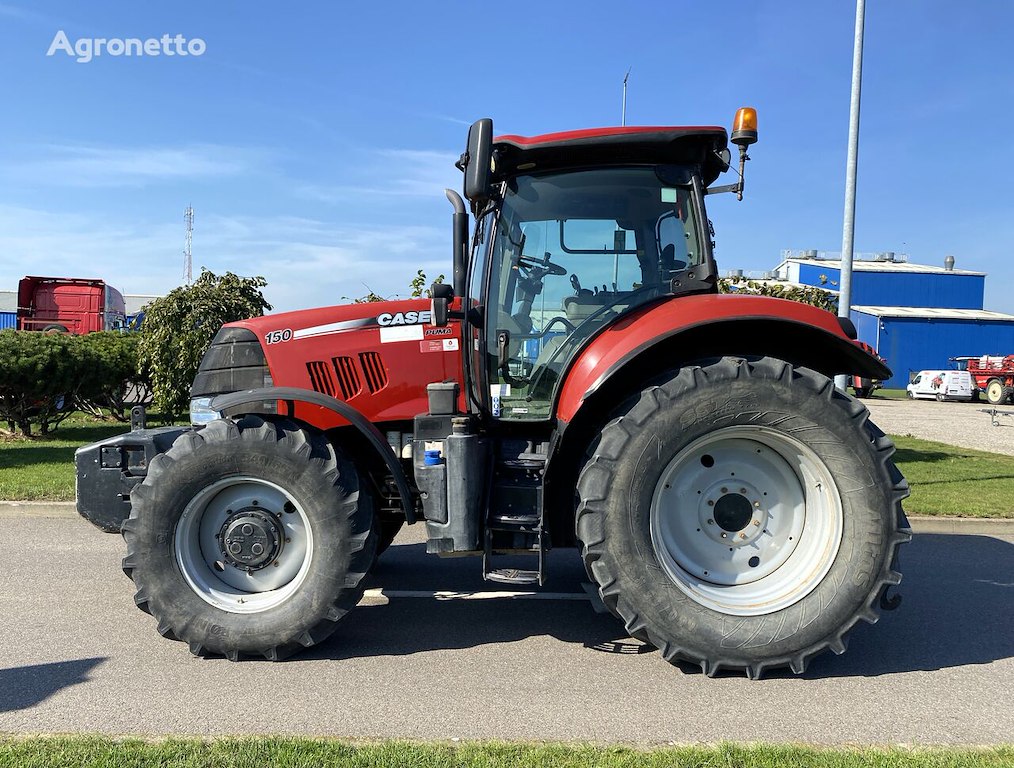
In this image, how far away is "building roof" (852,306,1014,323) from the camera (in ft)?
151

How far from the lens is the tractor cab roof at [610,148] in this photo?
3986 millimetres

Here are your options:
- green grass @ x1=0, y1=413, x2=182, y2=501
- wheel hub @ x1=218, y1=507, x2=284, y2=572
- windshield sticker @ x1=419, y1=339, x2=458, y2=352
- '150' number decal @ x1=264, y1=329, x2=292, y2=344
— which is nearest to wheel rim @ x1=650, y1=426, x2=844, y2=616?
windshield sticker @ x1=419, y1=339, x2=458, y2=352

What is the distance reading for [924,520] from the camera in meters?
7.16

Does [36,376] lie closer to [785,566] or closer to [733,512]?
[733,512]

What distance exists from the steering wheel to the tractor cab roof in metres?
0.47

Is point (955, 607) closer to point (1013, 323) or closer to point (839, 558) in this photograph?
point (839, 558)

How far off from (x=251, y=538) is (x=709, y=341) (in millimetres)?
2591

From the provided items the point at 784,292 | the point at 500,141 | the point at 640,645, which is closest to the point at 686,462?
the point at 640,645

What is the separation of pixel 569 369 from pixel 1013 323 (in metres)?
52.2

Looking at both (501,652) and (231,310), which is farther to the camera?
(231,310)

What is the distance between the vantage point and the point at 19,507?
23.6 feet

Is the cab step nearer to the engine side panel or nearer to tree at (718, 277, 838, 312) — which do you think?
the engine side panel

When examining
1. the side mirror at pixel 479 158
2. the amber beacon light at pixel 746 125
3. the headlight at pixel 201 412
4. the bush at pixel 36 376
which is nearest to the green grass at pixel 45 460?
the bush at pixel 36 376

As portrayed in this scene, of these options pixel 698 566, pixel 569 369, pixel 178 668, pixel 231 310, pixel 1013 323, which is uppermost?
pixel 1013 323
